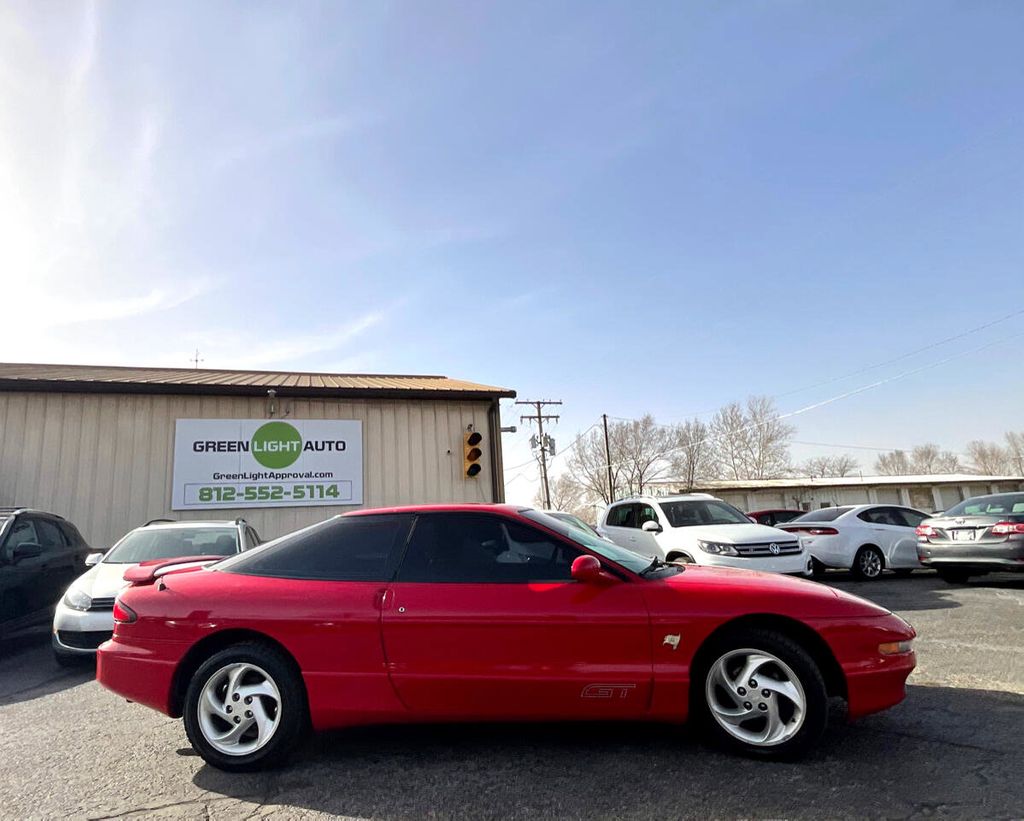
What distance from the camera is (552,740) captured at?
3.32 metres

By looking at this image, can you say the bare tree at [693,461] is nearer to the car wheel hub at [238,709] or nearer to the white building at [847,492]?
the white building at [847,492]

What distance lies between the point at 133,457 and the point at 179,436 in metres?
0.83

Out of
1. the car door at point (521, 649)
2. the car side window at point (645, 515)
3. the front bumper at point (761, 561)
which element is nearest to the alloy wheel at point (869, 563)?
the front bumper at point (761, 561)

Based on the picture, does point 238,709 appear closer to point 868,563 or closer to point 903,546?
point 868,563

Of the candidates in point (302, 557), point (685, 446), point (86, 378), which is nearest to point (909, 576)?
point (302, 557)

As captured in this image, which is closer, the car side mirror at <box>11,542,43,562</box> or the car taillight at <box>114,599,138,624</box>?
the car taillight at <box>114,599,138,624</box>

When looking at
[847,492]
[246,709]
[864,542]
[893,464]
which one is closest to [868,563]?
[864,542]

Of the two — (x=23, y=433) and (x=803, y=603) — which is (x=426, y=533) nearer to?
(x=803, y=603)

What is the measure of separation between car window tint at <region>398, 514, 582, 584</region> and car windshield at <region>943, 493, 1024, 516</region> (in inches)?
326

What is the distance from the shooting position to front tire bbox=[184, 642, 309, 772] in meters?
3.07

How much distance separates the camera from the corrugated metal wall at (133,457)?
10273 mm

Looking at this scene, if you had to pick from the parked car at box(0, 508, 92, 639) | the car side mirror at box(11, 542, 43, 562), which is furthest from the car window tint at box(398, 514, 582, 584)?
the car side mirror at box(11, 542, 43, 562)

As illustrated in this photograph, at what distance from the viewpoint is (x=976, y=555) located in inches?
328

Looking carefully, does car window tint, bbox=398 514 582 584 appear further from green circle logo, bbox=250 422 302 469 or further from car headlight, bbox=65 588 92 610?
green circle logo, bbox=250 422 302 469
